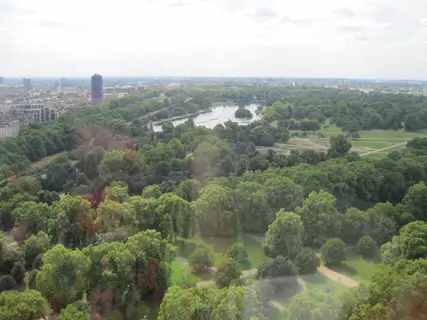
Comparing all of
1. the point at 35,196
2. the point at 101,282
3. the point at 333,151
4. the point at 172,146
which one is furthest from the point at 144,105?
the point at 101,282

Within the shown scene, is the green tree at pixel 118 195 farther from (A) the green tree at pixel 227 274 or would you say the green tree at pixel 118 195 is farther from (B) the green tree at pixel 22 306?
(B) the green tree at pixel 22 306

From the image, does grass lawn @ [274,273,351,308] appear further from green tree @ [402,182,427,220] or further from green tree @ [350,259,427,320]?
green tree @ [402,182,427,220]

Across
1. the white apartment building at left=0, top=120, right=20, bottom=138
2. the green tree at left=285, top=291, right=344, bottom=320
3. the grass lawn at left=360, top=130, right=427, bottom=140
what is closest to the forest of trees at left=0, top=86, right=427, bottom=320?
the green tree at left=285, top=291, right=344, bottom=320

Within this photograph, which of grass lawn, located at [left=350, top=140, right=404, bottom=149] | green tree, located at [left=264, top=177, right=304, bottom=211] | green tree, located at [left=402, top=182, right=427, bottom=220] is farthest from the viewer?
grass lawn, located at [left=350, top=140, right=404, bottom=149]

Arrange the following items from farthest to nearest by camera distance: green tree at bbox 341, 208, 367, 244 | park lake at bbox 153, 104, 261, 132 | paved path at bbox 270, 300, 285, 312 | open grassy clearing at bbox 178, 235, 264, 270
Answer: park lake at bbox 153, 104, 261, 132, green tree at bbox 341, 208, 367, 244, open grassy clearing at bbox 178, 235, 264, 270, paved path at bbox 270, 300, 285, 312

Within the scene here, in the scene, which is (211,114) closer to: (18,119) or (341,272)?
(18,119)

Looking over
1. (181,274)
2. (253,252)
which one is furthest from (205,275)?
(253,252)

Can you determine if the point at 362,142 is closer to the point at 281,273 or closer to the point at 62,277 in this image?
the point at 281,273
